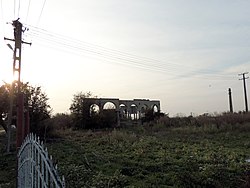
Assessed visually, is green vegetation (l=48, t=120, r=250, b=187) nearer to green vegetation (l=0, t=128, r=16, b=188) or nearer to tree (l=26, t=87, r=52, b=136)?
green vegetation (l=0, t=128, r=16, b=188)

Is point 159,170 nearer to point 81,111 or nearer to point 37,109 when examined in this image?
point 37,109

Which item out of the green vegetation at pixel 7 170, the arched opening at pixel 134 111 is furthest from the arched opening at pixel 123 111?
the green vegetation at pixel 7 170

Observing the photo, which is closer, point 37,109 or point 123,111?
point 37,109

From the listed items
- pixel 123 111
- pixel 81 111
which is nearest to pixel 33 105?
pixel 81 111

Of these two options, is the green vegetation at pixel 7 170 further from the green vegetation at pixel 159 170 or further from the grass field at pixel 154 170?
the green vegetation at pixel 159 170

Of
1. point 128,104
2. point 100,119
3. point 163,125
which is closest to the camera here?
point 163,125

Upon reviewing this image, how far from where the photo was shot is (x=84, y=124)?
40.0m

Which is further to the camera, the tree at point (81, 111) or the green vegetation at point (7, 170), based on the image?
the tree at point (81, 111)

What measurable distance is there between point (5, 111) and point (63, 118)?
1426 centimetres

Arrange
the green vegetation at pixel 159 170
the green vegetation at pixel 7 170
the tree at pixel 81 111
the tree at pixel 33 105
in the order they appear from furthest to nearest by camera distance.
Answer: the tree at pixel 81 111 < the tree at pixel 33 105 < the green vegetation at pixel 7 170 < the green vegetation at pixel 159 170

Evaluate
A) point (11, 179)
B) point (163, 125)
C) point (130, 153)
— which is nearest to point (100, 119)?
point (163, 125)

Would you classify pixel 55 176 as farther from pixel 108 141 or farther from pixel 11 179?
pixel 108 141

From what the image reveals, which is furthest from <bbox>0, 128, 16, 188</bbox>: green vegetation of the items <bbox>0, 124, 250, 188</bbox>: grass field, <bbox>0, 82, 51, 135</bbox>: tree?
<bbox>0, 82, 51, 135</bbox>: tree

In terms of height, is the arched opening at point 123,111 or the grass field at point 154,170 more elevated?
the arched opening at point 123,111
